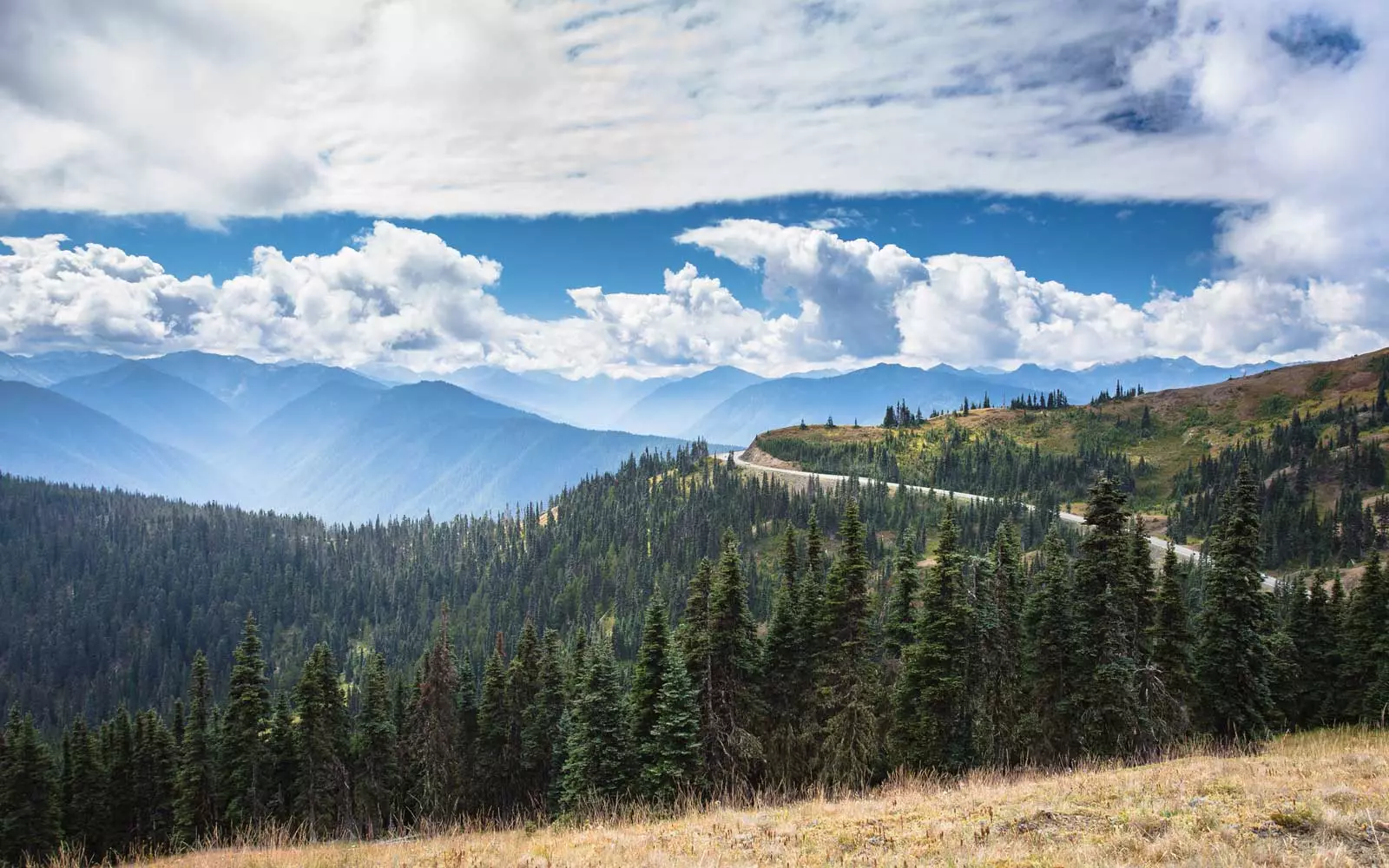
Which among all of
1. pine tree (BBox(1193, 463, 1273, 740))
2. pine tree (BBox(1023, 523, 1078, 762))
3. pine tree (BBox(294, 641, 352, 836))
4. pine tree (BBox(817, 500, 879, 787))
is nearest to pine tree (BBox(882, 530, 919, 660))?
pine tree (BBox(817, 500, 879, 787))

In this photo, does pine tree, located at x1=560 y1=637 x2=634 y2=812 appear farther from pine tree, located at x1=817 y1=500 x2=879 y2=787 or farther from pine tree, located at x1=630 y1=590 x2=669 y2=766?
pine tree, located at x1=817 y1=500 x2=879 y2=787

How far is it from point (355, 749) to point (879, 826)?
195ft

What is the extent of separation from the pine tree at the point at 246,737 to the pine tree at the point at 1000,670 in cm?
4821

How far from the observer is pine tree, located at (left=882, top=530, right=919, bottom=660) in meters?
38.1

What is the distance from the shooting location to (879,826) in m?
13.8

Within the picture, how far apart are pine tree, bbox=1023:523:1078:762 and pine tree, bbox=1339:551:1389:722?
25453 millimetres

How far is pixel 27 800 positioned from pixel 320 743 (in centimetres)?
2201

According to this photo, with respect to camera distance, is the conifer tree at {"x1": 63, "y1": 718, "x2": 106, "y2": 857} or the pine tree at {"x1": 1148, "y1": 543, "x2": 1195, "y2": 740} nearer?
the pine tree at {"x1": 1148, "y1": 543, "x2": 1195, "y2": 740}

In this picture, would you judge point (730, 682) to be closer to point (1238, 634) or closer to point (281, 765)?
point (1238, 634)

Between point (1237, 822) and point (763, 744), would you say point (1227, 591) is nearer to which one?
point (763, 744)

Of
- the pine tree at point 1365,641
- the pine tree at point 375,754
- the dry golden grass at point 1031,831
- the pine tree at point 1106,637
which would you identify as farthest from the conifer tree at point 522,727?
the pine tree at point 1365,641

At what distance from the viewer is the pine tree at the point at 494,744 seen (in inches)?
2146

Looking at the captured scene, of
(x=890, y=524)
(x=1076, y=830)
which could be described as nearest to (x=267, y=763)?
(x=1076, y=830)

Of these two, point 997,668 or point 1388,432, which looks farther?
point 1388,432
